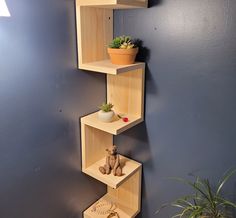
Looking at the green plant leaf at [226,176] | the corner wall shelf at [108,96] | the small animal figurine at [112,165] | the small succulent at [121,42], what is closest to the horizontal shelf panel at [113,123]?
the corner wall shelf at [108,96]

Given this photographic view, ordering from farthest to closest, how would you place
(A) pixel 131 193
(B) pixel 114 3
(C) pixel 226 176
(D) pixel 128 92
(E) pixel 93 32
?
1. (A) pixel 131 193
2. (D) pixel 128 92
3. (E) pixel 93 32
4. (C) pixel 226 176
5. (B) pixel 114 3

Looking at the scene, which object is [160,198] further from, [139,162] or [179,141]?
[179,141]

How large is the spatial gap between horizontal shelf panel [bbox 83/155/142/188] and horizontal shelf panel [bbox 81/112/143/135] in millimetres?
282

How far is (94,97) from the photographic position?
138cm

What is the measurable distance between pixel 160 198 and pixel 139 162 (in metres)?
0.23

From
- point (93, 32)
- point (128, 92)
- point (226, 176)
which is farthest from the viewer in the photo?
point (128, 92)

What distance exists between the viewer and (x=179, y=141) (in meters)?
1.24

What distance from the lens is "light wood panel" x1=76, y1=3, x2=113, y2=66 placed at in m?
1.17

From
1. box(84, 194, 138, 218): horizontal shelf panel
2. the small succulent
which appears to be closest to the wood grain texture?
box(84, 194, 138, 218): horizontal shelf panel

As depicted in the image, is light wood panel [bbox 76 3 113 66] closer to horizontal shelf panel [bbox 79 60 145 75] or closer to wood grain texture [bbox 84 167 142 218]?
horizontal shelf panel [bbox 79 60 145 75]

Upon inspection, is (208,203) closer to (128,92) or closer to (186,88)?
(186,88)

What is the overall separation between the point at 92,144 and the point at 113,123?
219 millimetres

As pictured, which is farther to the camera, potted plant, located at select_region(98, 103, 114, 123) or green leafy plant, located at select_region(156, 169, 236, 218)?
potted plant, located at select_region(98, 103, 114, 123)

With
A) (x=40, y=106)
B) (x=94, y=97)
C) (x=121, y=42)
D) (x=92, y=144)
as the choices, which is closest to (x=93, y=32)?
(x=121, y=42)
